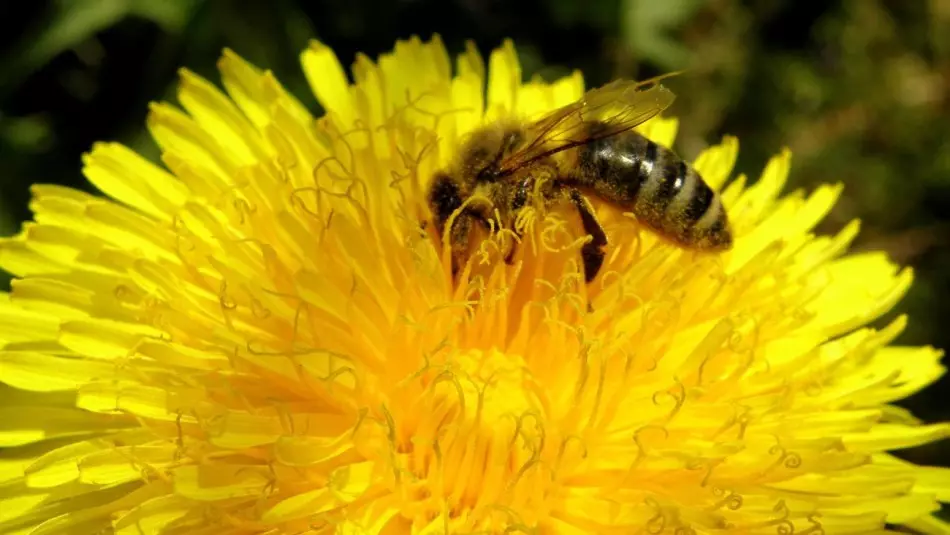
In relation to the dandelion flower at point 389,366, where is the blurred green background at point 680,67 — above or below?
above

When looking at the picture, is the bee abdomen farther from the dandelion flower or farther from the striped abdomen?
the dandelion flower

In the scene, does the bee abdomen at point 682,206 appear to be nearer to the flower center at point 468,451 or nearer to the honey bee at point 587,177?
the honey bee at point 587,177

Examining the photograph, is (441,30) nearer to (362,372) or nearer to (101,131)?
(101,131)

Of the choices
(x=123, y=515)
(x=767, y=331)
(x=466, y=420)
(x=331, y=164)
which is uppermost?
(x=331, y=164)

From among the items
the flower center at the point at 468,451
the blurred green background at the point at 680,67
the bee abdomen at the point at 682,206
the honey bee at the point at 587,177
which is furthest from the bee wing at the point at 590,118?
the blurred green background at the point at 680,67

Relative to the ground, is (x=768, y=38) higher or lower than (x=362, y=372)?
Answer: higher

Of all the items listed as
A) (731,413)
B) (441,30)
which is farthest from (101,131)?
(731,413)

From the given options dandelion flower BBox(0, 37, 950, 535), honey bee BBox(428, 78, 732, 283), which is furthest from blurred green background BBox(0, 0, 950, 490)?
honey bee BBox(428, 78, 732, 283)
